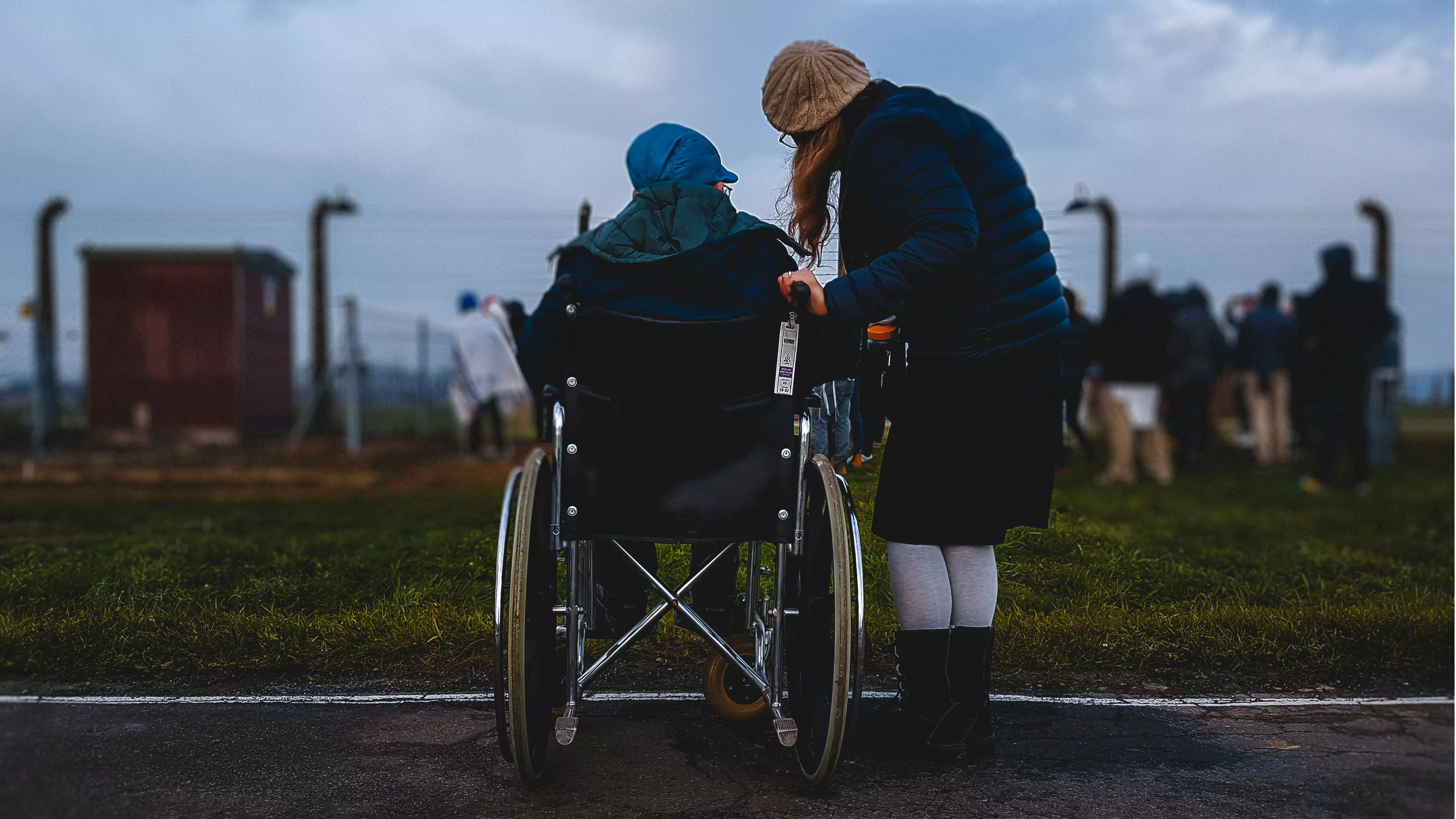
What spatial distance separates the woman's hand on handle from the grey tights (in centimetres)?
75

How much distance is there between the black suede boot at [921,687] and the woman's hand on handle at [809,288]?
0.94 meters

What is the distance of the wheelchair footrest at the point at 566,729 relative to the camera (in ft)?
9.82

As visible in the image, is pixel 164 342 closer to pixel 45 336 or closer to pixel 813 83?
pixel 45 336

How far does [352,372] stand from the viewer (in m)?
13.9

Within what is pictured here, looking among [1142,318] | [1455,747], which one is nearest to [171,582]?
[1455,747]

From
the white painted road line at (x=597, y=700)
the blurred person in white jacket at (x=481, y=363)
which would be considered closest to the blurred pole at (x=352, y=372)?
the blurred person in white jacket at (x=481, y=363)

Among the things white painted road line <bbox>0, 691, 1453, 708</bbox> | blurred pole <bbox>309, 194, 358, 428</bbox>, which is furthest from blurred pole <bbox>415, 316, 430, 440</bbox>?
white painted road line <bbox>0, 691, 1453, 708</bbox>

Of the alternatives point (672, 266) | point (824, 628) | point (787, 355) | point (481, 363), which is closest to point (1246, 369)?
point (481, 363)

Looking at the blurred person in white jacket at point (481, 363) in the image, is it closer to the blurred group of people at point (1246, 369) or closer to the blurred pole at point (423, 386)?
the blurred pole at point (423, 386)

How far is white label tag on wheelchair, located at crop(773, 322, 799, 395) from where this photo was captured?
115 inches

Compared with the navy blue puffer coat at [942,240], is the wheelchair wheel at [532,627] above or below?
below

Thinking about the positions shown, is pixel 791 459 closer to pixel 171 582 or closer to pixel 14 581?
pixel 171 582

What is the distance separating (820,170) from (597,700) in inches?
66.0

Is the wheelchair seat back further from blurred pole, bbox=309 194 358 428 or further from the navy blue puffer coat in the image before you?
blurred pole, bbox=309 194 358 428
